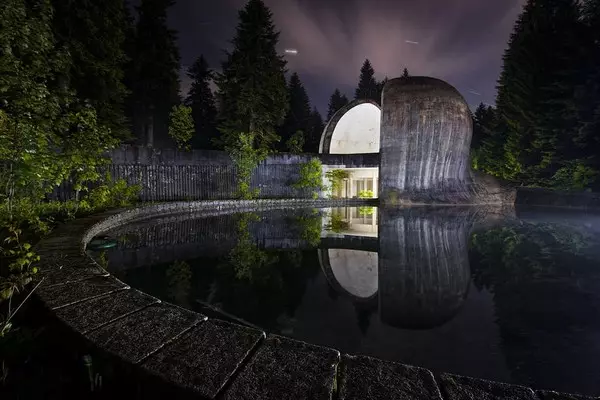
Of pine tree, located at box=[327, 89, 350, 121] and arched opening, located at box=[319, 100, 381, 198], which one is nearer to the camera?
arched opening, located at box=[319, 100, 381, 198]

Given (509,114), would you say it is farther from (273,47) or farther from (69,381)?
(69,381)

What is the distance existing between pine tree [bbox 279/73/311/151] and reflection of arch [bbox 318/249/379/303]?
23.7 meters

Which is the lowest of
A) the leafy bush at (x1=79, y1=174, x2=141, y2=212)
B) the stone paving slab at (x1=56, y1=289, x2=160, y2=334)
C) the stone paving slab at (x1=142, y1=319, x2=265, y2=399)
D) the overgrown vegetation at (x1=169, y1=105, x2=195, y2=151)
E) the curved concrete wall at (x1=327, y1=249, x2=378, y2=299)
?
the curved concrete wall at (x1=327, y1=249, x2=378, y2=299)

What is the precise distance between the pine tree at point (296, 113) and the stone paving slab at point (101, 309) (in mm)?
26492

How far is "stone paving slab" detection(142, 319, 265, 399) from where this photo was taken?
1237 millimetres

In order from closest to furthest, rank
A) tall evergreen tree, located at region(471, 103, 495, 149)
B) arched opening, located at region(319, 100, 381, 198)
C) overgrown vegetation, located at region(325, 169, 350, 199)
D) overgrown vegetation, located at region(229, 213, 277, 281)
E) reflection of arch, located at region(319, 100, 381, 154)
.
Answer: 1. overgrown vegetation, located at region(229, 213, 277, 281)
2. overgrown vegetation, located at region(325, 169, 350, 199)
3. arched opening, located at region(319, 100, 381, 198)
4. reflection of arch, located at region(319, 100, 381, 154)
5. tall evergreen tree, located at region(471, 103, 495, 149)

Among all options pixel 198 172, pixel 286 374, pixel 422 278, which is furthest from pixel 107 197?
pixel 286 374

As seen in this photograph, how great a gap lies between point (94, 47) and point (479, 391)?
15.0 metres

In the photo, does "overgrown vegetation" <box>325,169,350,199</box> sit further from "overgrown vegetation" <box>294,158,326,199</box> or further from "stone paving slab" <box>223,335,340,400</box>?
"stone paving slab" <box>223,335,340,400</box>

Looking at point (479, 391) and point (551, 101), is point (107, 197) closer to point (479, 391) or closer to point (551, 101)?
point (479, 391)

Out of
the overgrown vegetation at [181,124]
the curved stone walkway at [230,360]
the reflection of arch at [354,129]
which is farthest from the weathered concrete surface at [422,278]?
the reflection of arch at [354,129]

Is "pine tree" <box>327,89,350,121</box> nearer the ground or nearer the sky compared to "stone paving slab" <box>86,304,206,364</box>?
nearer the sky

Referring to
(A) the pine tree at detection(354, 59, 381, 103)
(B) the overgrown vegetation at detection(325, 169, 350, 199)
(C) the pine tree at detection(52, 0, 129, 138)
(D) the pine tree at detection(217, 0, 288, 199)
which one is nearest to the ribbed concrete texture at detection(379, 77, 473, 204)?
(B) the overgrown vegetation at detection(325, 169, 350, 199)

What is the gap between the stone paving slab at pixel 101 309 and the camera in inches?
68.2
